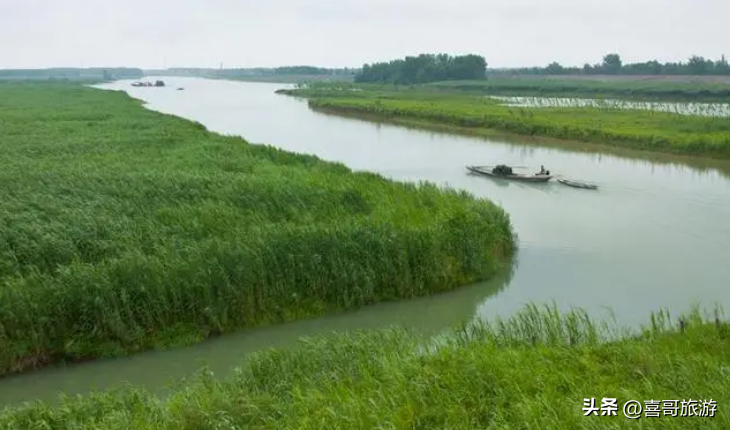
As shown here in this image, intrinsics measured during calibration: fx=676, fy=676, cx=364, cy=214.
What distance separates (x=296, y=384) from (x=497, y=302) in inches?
248

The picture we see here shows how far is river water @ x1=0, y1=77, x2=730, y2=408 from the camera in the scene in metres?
10.4

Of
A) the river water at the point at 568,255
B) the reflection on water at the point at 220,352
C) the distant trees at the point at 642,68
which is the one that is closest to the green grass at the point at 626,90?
the distant trees at the point at 642,68

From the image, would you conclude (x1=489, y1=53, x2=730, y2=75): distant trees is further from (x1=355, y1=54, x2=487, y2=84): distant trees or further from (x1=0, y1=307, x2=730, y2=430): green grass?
(x1=0, y1=307, x2=730, y2=430): green grass

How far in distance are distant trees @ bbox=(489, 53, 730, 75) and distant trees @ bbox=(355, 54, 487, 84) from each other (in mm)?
18168

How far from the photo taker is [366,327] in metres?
Answer: 11.7

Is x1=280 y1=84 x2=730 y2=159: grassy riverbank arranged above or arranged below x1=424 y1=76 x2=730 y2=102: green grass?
below

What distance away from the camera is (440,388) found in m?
7.12

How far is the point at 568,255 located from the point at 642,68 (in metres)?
96.7

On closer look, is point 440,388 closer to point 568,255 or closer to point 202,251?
point 202,251

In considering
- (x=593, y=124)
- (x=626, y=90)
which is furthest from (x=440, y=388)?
(x=626, y=90)

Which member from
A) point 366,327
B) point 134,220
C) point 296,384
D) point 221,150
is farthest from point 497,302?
point 221,150

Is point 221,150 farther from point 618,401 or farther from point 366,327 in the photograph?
point 618,401

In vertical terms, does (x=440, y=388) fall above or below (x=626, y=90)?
below

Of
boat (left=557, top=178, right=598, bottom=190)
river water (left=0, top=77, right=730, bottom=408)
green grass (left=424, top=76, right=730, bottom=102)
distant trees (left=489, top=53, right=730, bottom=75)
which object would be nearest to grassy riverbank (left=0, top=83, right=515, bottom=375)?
river water (left=0, top=77, right=730, bottom=408)
